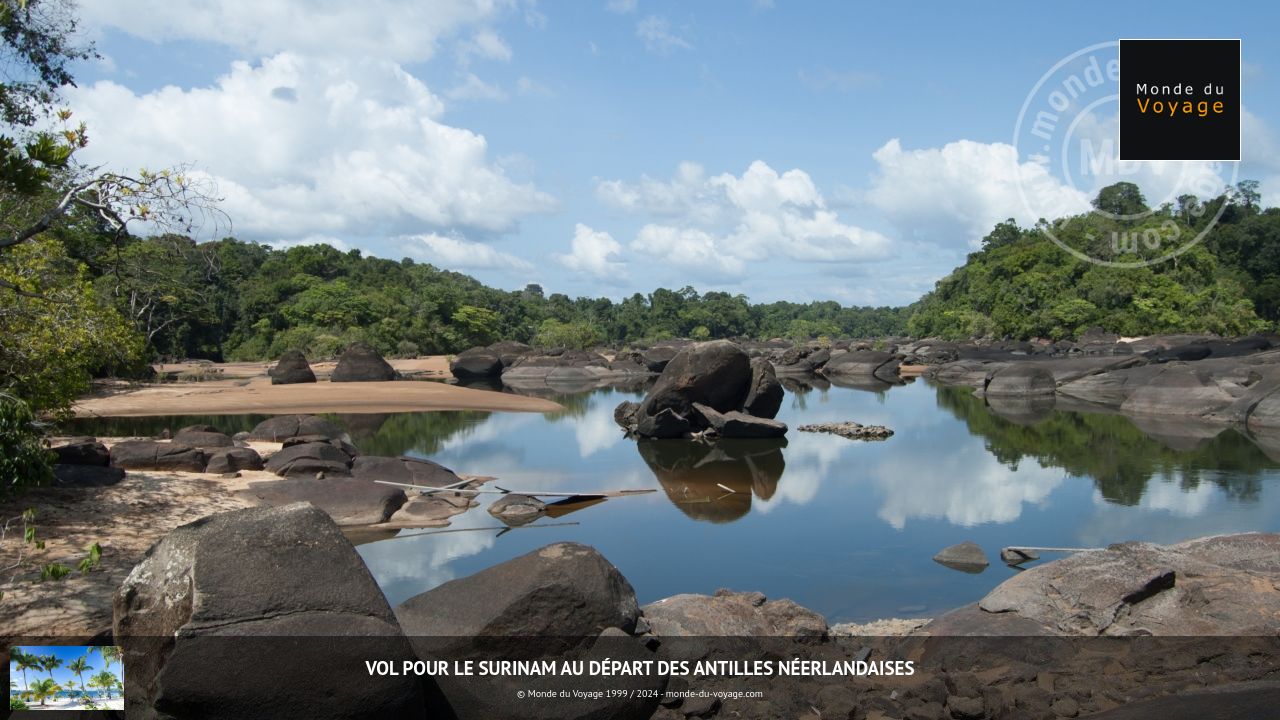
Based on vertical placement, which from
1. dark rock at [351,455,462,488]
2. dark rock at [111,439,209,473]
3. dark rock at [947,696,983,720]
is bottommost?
dark rock at [947,696,983,720]

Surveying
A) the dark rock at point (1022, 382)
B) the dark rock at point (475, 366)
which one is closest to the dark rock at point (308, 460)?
the dark rock at point (1022, 382)

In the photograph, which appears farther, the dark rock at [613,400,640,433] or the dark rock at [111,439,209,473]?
the dark rock at [613,400,640,433]

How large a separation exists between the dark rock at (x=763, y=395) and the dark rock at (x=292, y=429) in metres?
11.5

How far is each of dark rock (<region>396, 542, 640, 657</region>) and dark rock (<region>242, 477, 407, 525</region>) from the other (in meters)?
7.13

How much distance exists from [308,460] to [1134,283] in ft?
199

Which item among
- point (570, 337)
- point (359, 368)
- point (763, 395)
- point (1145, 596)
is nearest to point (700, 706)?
point (1145, 596)

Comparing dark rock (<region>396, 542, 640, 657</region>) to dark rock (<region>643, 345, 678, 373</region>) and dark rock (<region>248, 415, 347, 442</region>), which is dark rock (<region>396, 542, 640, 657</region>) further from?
dark rock (<region>643, 345, 678, 373</region>)

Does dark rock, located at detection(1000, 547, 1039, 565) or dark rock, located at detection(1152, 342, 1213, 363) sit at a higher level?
dark rock, located at detection(1152, 342, 1213, 363)

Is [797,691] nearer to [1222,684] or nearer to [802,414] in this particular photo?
[1222,684]

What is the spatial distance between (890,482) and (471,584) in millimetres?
13643

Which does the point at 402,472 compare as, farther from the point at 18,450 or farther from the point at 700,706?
the point at 700,706

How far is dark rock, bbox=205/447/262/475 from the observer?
16.3 metres

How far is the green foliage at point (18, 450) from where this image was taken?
924 cm

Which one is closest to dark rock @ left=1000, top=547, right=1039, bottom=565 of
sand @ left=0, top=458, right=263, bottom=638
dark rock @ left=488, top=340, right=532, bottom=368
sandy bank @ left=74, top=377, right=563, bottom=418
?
sand @ left=0, top=458, right=263, bottom=638
